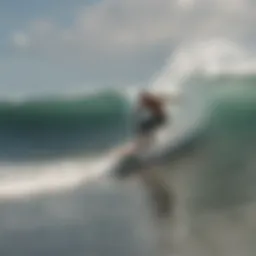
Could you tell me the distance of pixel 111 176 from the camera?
117 cm

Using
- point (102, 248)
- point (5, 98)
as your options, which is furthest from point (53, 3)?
point (102, 248)

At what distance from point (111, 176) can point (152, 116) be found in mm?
159

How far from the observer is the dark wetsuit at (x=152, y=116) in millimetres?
1163

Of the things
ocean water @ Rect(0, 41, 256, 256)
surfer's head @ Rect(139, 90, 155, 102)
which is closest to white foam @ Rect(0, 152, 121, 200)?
ocean water @ Rect(0, 41, 256, 256)

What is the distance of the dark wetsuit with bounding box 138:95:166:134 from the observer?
1163mm

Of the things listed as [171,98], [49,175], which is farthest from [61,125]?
[171,98]

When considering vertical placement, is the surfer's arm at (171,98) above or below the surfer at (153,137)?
above

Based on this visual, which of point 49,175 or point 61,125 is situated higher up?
point 61,125

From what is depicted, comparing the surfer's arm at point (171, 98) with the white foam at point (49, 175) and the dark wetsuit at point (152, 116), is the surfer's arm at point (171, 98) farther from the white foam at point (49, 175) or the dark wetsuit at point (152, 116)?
the white foam at point (49, 175)

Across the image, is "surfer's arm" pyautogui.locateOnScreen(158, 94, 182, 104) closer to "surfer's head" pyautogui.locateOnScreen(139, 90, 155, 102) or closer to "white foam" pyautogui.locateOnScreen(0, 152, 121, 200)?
"surfer's head" pyautogui.locateOnScreen(139, 90, 155, 102)

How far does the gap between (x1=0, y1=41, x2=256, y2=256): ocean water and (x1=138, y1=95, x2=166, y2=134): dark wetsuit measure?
1.0 inches

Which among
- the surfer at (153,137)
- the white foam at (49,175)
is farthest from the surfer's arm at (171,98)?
the white foam at (49,175)

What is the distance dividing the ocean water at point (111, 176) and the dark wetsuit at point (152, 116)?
0.09 ft

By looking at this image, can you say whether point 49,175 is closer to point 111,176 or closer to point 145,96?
point 111,176
